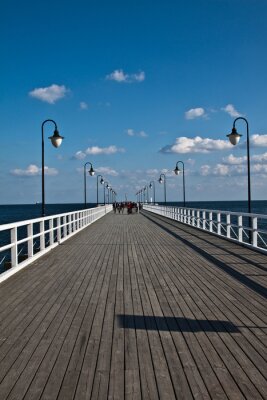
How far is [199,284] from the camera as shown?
23.4 feet

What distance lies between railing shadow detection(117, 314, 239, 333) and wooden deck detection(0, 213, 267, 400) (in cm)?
1

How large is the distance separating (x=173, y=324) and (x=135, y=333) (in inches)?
22.7

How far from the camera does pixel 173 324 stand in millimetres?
4887

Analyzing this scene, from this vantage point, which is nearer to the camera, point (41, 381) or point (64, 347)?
point (41, 381)

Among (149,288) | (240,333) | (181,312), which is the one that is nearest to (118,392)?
(240,333)

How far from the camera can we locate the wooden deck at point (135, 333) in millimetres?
3322

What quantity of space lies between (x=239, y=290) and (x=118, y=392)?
3969 millimetres

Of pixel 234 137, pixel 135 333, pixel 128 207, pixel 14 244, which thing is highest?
pixel 234 137

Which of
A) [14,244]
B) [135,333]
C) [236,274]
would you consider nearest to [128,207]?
[14,244]

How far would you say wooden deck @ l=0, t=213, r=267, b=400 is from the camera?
3322 mm

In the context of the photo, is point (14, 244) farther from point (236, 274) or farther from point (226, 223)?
point (226, 223)

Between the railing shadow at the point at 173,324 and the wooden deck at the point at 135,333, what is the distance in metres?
0.01

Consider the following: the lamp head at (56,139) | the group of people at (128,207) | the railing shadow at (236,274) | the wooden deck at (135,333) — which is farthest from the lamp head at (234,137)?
the group of people at (128,207)

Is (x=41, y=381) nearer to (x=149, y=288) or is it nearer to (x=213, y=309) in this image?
(x=213, y=309)
